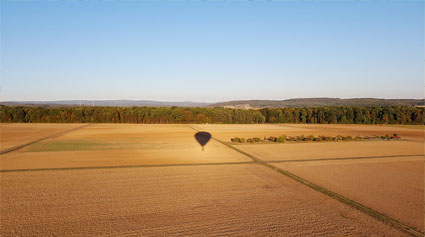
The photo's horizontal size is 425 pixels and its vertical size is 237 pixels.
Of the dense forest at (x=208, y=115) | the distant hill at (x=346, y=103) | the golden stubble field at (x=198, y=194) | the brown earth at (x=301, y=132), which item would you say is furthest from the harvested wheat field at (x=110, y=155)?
the distant hill at (x=346, y=103)

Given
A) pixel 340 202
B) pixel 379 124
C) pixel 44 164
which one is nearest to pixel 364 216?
pixel 340 202

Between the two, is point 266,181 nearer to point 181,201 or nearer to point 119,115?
point 181,201

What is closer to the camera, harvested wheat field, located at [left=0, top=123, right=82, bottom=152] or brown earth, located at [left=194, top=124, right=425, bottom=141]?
harvested wheat field, located at [left=0, top=123, right=82, bottom=152]

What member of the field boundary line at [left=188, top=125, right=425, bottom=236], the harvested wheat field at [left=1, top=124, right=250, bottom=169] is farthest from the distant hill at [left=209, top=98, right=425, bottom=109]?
the field boundary line at [left=188, top=125, right=425, bottom=236]

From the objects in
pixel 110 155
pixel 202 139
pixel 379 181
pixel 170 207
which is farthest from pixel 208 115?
pixel 170 207

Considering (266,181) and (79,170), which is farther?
(79,170)

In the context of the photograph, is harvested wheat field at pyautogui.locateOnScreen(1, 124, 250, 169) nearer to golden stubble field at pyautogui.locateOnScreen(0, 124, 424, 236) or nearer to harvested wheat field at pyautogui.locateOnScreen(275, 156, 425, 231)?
golden stubble field at pyautogui.locateOnScreen(0, 124, 424, 236)

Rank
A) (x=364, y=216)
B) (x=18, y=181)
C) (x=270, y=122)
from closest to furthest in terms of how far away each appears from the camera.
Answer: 1. (x=364, y=216)
2. (x=18, y=181)
3. (x=270, y=122)
